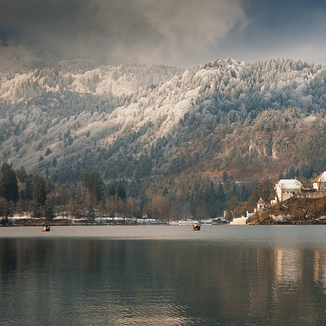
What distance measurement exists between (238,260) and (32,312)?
52.4m

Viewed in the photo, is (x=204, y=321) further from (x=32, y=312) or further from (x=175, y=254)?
(x=175, y=254)

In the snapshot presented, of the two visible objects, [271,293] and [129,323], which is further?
[271,293]

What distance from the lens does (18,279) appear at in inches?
2844

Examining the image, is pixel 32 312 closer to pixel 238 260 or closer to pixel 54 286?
pixel 54 286

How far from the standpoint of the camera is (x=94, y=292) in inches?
2420

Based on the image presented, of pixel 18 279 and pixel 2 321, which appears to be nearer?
pixel 2 321

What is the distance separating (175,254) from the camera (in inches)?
4294

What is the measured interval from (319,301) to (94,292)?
2751 cm

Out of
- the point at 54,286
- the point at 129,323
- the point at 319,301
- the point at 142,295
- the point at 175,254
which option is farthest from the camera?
the point at 175,254

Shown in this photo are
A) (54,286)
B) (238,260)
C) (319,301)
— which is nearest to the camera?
(319,301)

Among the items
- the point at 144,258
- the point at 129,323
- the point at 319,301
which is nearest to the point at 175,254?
the point at 144,258

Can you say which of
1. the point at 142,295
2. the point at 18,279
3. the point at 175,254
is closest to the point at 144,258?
the point at 175,254

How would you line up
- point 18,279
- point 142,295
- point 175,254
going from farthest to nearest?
point 175,254
point 18,279
point 142,295

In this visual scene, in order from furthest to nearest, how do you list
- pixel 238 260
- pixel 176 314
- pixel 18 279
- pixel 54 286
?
1. pixel 238 260
2. pixel 18 279
3. pixel 54 286
4. pixel 176 314
